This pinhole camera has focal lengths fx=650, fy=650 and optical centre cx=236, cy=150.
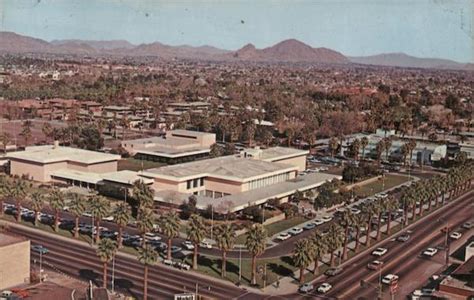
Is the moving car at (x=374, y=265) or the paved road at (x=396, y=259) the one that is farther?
the moving car at (x=374, y=265)

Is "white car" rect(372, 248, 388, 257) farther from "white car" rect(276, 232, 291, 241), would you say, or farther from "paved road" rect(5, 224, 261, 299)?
"paved road" rect(5, 224, 261, 299)

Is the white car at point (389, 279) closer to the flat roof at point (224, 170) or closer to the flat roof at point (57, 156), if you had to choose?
the flat roof at point (224, 170)

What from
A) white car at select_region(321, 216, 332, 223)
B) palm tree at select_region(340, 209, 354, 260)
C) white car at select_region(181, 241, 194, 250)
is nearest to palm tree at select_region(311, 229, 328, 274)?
palm tree at select_region(340, 209, 354, 260)

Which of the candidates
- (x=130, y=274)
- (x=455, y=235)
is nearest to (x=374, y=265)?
(x=455, y=235)

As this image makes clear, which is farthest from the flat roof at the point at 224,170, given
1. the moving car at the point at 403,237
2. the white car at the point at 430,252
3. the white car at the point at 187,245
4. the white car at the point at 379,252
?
the white car at the point at 430,252

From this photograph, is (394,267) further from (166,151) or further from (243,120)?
(243,120)

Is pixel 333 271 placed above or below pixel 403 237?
above

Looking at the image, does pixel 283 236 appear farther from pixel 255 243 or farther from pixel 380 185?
pixel 380 185
